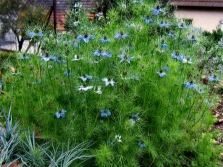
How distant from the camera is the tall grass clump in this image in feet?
7.34

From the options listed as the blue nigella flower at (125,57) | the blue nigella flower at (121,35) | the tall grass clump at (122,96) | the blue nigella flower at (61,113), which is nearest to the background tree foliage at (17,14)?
the tall grass clump at (122,96)

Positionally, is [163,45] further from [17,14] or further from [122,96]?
[17,14]

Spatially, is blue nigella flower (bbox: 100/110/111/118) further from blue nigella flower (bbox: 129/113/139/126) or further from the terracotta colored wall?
the terracotta colored wall

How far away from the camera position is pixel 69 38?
2.88 m

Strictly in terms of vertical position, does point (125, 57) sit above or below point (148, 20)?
below

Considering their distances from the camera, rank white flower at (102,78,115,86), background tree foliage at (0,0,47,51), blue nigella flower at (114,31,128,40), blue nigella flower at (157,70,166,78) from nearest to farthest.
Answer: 1. white flower at (102,78,115,86)
2. blue nigella flower at (157,70,166,78)
3. blue nigella flower at (114,31,128,40)
4. background tree foliage at (0,0,47,51)

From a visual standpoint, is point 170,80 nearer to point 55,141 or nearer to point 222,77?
point 222,77

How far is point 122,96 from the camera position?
7.32 feet

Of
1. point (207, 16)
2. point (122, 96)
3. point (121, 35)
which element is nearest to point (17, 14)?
point (121, 35)

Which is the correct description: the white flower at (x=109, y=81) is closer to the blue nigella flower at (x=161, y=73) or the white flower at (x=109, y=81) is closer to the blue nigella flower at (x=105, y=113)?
the blue nigella flower at (x=105, y=113)

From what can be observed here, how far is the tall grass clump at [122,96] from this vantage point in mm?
2238

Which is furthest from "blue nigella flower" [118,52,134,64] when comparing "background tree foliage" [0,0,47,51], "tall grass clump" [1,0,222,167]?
"background tree foliage" [0,0,47,51]

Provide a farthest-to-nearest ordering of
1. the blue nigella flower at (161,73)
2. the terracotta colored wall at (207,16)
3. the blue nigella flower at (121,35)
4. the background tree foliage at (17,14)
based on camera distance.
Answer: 1. the terracotta colored wall at (207,16)
2. the background tree foliage at (17,14)
3. the blue nigella flower at (121,35)
4. the blue nigella flower at (161,73)

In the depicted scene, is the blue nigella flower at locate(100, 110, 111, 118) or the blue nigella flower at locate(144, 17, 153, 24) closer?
the blue nigella flower at locate(100, 110, 111, 118)
